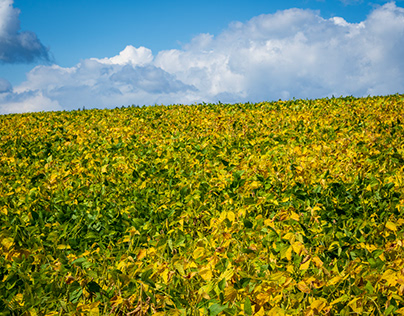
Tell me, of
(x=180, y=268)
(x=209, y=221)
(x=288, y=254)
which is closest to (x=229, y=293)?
(x=180, y=268)

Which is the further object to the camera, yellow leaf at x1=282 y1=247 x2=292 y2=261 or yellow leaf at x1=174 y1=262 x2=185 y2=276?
yellow leaf at x1=282 y1=247 x2=292 y2=261

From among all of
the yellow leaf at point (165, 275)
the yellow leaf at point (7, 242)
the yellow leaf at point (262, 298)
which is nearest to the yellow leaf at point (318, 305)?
the yellow leaf at point (262, 298)

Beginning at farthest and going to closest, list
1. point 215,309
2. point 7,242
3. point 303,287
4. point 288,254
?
1. point 7,242
2. point 288,254
3. point 303,287
4. point 215,309

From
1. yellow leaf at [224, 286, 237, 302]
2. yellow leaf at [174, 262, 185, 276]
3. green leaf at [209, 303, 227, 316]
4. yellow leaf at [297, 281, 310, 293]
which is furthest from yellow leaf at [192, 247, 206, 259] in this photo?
yellow leaf at [297, 281, 310, 293]

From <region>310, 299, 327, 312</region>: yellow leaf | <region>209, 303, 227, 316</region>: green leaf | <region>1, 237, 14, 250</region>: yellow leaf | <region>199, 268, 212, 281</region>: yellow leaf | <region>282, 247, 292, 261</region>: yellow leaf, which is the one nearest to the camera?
<region>209, 303, 227, 316</region>: green leaf

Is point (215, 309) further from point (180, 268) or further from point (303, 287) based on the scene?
point (303, 287)

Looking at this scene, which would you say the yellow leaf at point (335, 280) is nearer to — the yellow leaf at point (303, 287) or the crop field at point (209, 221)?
the crop field at point (209, 221)

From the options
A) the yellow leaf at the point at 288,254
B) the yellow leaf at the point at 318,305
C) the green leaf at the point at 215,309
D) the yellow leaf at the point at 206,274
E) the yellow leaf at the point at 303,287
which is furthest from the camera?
the yellow leaf at the point at 288,254

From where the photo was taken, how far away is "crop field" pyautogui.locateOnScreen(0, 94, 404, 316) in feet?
8.17

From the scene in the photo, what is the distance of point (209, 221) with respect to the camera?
4.34 m

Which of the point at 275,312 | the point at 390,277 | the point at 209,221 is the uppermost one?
the point at 209,221

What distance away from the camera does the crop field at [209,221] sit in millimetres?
2490

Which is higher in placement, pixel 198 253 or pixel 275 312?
pixel 198 253

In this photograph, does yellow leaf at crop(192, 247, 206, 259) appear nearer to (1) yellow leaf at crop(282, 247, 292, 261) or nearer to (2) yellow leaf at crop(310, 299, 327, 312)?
(1) yellow leaf at crop(282, 247, 292, 261)
